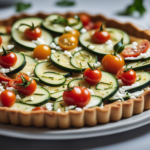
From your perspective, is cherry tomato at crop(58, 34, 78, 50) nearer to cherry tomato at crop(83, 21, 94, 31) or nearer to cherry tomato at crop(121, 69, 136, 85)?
cherry tomato at crop(83, 21, 94, 31)

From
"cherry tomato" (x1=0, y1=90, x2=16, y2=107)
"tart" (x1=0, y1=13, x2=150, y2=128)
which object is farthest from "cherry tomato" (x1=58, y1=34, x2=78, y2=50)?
"cherry tomato" (x1=0, y1=90, x2=16, y2=107)

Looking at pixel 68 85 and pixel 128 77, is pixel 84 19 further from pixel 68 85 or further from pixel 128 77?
pixel 68 85

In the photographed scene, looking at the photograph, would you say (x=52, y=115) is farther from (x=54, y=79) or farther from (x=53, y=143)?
(x=54, y=79)

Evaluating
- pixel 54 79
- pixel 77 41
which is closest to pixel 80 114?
pixel 54 79

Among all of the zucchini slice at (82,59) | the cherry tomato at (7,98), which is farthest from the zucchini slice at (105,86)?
the cherry tomato at (7,98)

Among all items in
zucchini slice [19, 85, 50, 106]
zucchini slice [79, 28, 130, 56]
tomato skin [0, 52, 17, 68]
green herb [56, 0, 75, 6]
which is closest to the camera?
zucchini slice [19, 85, 50, 106]

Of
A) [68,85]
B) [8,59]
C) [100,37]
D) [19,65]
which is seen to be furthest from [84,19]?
[68,85]

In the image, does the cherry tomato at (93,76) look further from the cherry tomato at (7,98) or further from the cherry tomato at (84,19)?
the cherry tomato at (84,19)
